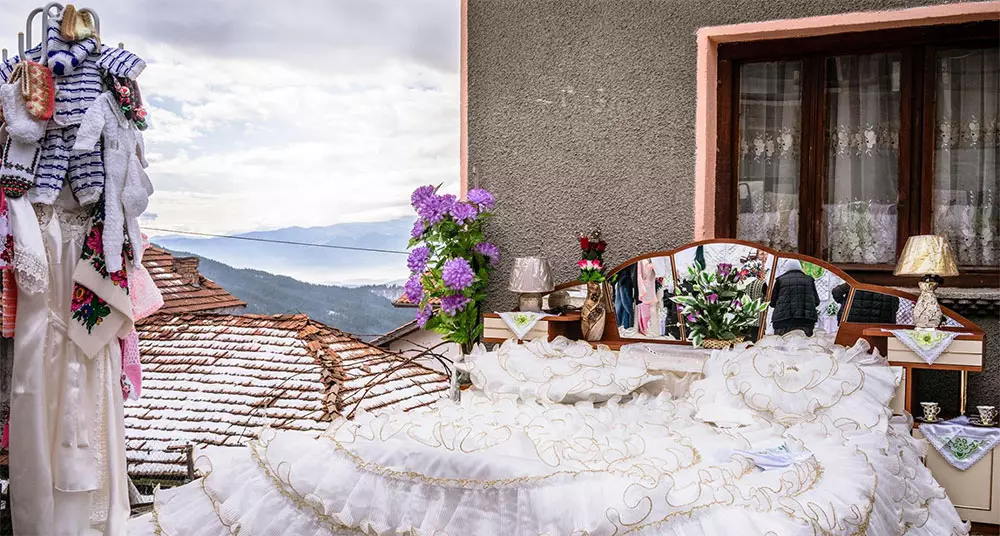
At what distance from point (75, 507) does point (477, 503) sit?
181 centimetres

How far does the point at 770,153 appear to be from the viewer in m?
3.79

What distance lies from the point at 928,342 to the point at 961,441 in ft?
1.28

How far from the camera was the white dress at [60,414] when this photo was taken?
2.63 m

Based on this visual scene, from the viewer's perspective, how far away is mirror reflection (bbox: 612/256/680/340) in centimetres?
368

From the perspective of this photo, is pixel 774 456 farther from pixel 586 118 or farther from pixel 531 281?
pixel 586 118

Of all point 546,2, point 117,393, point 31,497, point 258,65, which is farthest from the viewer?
point 258,65

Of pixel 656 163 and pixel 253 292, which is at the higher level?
pixel 656 163

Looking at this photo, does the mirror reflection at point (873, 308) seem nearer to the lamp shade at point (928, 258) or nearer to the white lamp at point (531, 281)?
the lamp shade at point (928, 258)

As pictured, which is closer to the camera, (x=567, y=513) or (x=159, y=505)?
(x=567, y=513)

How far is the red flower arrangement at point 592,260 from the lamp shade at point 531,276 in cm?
17

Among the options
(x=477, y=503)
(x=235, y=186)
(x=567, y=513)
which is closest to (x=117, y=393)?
(x=477, y=503)

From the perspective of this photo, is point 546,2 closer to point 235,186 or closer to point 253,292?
point 235,186

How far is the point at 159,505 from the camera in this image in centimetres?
193

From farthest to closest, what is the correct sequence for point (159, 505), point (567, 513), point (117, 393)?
point (117, 393) → point (159, 505) → point (567, 513)
